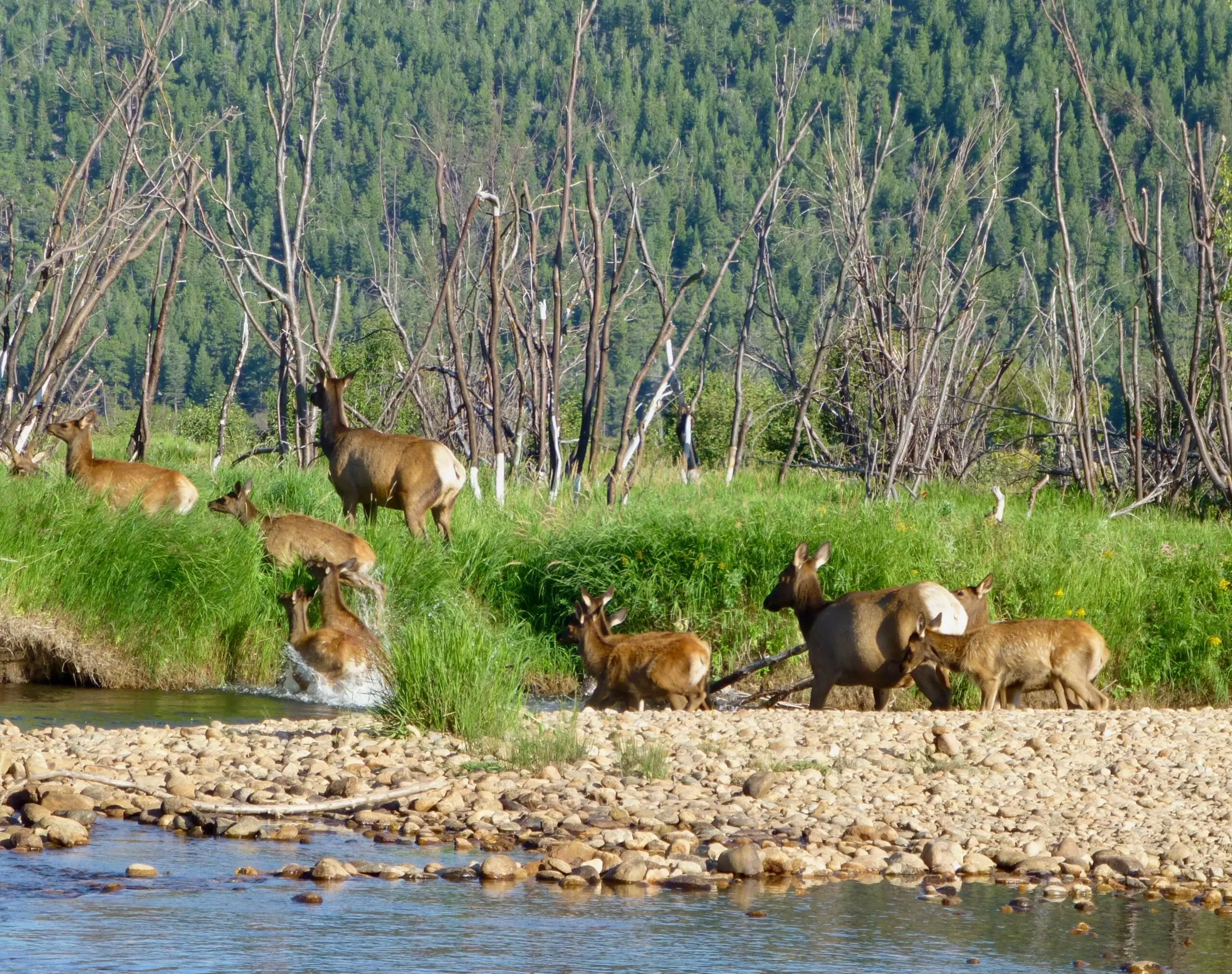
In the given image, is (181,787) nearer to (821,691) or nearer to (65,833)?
(65,833)

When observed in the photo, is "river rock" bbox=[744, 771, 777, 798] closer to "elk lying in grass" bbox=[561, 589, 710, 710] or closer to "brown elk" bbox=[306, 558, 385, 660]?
"elk lying in grass" bbox=[561, 589, 710, 710]

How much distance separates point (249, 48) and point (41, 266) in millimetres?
99109

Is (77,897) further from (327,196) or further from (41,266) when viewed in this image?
(327,196)

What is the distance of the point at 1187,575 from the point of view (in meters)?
12.9

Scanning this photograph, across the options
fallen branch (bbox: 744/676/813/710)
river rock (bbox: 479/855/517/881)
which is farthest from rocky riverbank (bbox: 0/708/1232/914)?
fallen branch (bbox: 744/676/813/710)

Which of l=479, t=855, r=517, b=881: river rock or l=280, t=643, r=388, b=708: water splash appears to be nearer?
l=479, t=855, r=517, b=881: river rock

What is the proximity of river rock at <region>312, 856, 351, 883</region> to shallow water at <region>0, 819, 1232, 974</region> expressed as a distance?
0.17ft

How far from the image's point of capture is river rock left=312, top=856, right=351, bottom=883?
6.42 metres

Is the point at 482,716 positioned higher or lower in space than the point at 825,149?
lower

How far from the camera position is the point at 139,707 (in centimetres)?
1109

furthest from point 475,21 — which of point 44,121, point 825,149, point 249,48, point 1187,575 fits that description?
point 1187,575

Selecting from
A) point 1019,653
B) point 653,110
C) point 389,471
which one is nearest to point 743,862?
point 1019,653

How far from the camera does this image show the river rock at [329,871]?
6.42m

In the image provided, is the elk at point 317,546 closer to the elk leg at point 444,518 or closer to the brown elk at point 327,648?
the brown elk at point 327,648
